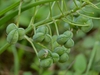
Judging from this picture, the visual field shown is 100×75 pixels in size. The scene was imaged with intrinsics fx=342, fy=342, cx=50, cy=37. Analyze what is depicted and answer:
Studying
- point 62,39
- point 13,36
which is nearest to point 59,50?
point 62,39

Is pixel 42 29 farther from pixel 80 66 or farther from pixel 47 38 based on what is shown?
pixel 80 66

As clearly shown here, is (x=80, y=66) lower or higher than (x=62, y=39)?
lower

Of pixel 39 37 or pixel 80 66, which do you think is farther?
pixel 80 66

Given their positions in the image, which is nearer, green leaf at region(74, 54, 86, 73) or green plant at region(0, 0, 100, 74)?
green plant at region(0, 0, 100, 74)

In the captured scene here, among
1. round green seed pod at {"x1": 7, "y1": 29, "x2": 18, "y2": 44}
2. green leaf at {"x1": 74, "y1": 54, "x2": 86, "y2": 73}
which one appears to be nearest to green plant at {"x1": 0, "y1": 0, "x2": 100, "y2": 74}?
round green seed pod at {"x1": 7, "y1": 29, "x2": 18, "y2": 44}

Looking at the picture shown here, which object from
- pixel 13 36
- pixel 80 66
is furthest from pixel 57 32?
pixel 80 66

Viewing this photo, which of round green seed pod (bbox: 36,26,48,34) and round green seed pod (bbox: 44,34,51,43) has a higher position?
round green seed pod (bbox: 36,26,48,34)

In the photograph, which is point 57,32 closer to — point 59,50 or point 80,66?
point 59,50

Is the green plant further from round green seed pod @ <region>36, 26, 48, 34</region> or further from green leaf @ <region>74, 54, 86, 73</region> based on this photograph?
green leaf @ <region>74, 54, 86, 73</region>

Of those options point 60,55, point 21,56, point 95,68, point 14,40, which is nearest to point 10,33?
point 14,40

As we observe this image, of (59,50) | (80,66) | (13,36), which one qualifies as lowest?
(80,66)

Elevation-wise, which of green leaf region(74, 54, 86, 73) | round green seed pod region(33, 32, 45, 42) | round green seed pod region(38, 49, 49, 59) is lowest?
green leaf region(74, 54, 86, 73)
